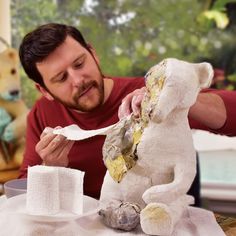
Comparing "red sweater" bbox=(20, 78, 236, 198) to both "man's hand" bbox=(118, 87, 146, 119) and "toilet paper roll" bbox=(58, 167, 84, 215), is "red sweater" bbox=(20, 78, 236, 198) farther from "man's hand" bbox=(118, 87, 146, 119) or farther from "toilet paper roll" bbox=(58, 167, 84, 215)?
"toilet paper roll" bbox=(58, 167, 84, 215)

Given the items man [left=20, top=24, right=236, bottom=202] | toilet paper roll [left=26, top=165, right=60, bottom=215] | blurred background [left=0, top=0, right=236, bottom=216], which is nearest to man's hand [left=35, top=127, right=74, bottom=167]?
man [left=20, top=24, right=236, bottom=202]

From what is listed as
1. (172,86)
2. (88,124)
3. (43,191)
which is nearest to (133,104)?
(172,86)

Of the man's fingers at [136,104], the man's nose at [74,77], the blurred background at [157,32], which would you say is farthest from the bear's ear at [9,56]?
the man's fingers at [136,104]

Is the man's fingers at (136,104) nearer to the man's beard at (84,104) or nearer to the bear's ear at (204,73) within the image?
the bear's ear at (204,73)

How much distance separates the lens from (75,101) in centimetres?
117

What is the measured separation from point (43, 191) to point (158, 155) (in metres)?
0.20

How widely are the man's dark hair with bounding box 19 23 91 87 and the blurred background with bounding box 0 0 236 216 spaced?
3.07 ft

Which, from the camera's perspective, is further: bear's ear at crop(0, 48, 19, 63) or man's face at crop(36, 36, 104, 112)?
bear's ear at crop(0, 48, 19, 63)

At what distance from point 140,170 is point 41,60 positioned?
49 cm

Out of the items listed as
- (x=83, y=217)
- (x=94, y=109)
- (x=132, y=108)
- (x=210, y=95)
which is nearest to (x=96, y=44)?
(x=94, y=109)

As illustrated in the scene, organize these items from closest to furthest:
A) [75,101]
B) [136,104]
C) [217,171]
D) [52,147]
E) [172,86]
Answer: [172,86] → [136,104] → [52,147] → [75,101] → [217,171]

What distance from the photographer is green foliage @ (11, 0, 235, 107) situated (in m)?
2.05

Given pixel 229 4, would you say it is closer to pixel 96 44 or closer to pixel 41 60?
pixel 96 44

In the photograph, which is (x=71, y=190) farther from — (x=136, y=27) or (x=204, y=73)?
(x=136, y=27)
